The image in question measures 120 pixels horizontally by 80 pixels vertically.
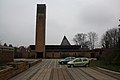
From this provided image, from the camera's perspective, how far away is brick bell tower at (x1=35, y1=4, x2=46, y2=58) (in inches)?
3536

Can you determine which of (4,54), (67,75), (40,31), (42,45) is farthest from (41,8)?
(67,75)

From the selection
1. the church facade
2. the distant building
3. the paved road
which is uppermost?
the church facade

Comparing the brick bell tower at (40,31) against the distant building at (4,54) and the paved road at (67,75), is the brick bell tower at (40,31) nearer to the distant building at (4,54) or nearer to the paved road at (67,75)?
the distant building at (4,54)

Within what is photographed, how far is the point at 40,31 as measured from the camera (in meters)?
89.9

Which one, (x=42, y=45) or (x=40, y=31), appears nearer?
(x=40, y=31)

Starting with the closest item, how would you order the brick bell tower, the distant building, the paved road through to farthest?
the paved road, the distant building, the brick bell tower

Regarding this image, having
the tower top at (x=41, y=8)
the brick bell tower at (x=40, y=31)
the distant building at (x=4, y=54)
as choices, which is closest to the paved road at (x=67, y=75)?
the distant building at (x=4, y=54)

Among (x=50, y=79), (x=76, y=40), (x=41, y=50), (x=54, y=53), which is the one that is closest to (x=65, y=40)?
(x=76, y=40)

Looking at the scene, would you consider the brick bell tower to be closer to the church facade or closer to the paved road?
the church facade

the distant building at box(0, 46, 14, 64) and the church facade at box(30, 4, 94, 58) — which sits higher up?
the church facade at box(30, 4, 94, 58)

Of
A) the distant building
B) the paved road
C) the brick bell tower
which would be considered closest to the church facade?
the brick bell tower

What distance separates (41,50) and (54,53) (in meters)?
8.89

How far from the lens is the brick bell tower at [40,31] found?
8981cm

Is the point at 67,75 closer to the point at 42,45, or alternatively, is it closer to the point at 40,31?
the point at 40,31
